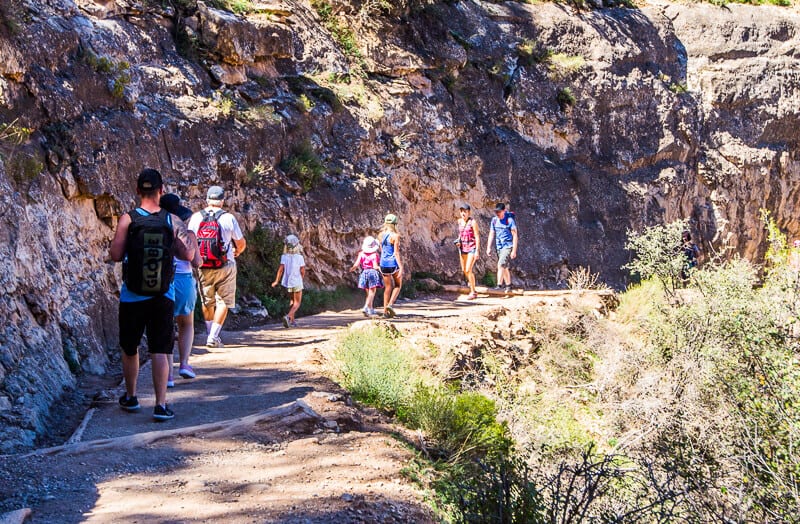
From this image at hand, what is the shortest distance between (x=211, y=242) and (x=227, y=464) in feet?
11.8

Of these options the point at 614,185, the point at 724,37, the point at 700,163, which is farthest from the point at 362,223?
the point at 724,37

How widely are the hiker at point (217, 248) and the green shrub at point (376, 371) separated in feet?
4.57

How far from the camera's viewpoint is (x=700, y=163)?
22.0 metres

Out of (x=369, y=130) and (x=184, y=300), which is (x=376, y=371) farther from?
(x=369, y=130)

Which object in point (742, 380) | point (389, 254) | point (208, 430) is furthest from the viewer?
point (389, 254)

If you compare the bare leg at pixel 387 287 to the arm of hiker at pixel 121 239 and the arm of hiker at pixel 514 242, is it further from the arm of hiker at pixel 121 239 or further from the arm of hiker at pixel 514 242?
the arm of hiker at pixel 121 239

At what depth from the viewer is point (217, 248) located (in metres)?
8.27

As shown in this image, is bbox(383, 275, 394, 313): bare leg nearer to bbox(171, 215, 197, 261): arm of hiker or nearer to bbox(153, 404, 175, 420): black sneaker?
bbox(171, 215, 197, 261): arm of hiker

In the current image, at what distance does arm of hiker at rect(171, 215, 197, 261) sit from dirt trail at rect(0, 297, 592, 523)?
4.14 ft

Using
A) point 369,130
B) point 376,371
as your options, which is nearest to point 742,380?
point 376,371

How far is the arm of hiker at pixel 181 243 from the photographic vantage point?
599 cm

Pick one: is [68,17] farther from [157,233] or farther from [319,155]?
[157,233]

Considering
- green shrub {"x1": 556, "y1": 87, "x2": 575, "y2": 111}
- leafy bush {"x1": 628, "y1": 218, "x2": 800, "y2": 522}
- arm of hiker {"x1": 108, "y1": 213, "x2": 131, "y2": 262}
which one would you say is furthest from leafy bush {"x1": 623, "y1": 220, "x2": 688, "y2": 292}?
green shrub {"x1": 556, "y1": 87, "x2": 575, "y2": 111}

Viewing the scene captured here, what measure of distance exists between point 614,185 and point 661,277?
8.74 m
